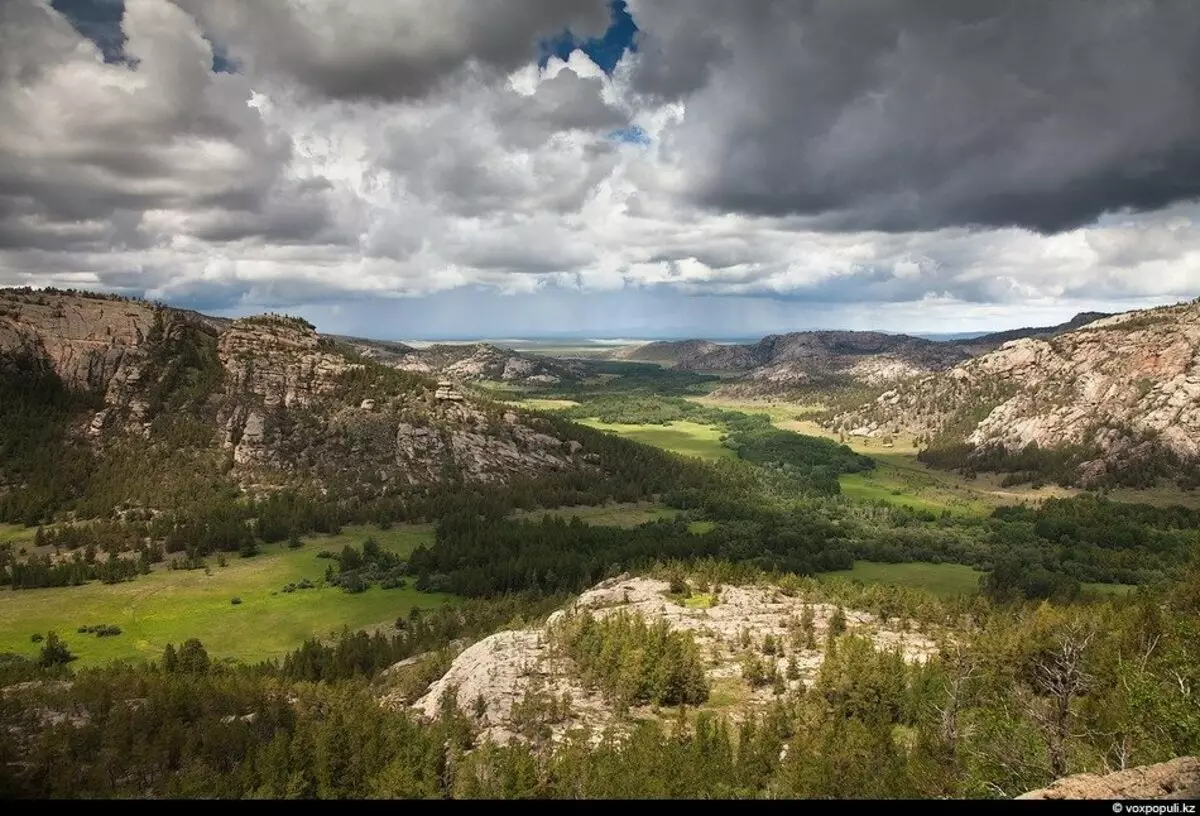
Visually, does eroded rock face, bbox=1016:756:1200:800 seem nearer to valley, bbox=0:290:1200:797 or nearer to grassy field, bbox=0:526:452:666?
valley, bbox=0:290:1200:797

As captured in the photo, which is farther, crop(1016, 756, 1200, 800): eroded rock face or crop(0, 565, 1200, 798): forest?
crop(0, 565, 1200, 798): forest

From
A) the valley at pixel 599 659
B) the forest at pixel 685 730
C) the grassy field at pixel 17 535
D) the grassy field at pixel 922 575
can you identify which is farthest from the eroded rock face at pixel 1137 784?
the grassy field at pixel 17 535

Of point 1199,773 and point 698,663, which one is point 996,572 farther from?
point 1199,773

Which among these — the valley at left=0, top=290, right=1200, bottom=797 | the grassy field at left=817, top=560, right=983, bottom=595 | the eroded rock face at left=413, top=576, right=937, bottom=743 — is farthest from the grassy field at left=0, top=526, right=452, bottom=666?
the grassy field at left=817, top=560, right=983, bottom=595

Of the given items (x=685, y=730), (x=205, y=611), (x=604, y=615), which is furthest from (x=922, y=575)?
(x=205, y=611)

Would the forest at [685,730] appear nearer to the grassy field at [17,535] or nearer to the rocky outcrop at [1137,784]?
the rocky outcrop at [1137,784]
